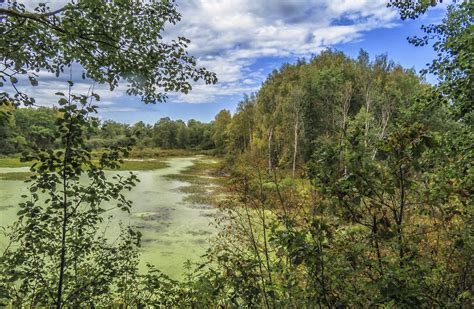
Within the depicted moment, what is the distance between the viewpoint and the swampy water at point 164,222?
643cm

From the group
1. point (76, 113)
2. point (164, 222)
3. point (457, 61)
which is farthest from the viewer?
point (164, 222)

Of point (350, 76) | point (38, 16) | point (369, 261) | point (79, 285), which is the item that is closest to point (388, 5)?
point (369, 261)

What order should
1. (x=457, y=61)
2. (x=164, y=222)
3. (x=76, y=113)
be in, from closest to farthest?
(x=76, y=113)
(x=457, y=61)
(x=164, y=222)

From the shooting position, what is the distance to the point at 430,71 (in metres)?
2.72

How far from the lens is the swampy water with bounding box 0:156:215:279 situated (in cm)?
643

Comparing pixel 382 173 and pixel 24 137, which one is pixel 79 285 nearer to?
pixel 24 137

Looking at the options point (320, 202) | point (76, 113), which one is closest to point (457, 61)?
point (320, 202)

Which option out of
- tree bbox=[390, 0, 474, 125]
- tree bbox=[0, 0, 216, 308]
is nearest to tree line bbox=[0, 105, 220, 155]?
tree bbox=[0, 0, 216, 308]

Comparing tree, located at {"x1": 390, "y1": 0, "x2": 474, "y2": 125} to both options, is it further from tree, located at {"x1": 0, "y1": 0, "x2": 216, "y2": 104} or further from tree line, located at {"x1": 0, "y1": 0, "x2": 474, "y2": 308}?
tree, located at {"x1": 0, "y1": 0, "x2": 216, "y2": 104}

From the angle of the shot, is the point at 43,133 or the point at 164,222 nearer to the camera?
the point at 43,133

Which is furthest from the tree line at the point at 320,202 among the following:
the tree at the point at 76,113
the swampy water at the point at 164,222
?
the swampy water at the point at 164,222

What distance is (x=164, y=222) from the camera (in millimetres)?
9570

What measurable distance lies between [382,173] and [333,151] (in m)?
0.28

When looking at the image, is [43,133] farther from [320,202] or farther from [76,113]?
[320,202]
